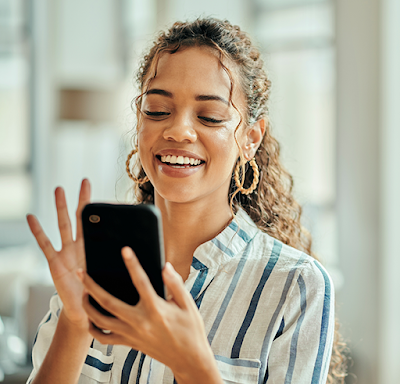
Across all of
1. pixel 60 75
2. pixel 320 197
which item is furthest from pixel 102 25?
pixel 320 197

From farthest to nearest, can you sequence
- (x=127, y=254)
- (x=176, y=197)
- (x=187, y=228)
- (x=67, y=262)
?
1. (x=187, y=228)
2. (x=176, y=197)
3. (x=67, y=262)
4. (x=127, y=254)

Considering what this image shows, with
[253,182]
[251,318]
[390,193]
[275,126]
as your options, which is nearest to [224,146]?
[253,182]

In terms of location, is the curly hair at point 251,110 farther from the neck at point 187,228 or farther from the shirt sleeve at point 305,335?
the shirt sleeve at point 305,335

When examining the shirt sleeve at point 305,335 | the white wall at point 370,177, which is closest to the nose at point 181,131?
the shirt sleeve at point 305,335

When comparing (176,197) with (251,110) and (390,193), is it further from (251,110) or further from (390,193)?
(390,193)

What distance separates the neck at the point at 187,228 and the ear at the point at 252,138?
13cm

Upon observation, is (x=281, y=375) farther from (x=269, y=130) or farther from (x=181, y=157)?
(x=269, y=130)

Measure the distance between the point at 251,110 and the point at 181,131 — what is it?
0.23 meters

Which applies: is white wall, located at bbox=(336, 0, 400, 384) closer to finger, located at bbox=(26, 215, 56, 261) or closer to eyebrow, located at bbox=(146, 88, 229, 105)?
eyebrow, located at bbox=(146, 88, 229, 105)

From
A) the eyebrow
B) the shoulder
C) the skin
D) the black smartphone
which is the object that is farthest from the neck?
the black smartphone

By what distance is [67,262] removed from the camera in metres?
0.93

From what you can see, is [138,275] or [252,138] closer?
[138,275]

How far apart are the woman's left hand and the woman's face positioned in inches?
14.1

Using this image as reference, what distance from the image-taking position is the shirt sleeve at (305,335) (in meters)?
0.92
